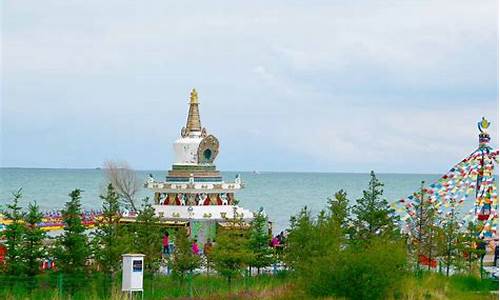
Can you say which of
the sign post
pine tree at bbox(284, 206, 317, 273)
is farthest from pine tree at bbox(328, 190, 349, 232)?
the sign post

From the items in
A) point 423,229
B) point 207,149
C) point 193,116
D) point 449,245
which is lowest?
point 449,245

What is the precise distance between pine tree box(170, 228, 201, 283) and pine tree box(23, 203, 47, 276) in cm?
381

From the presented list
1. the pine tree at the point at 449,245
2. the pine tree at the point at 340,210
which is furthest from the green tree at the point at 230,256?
the pine tree at the point at 449,245

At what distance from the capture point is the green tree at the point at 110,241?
23.4 metres

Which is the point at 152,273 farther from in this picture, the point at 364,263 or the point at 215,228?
the point at 215,228

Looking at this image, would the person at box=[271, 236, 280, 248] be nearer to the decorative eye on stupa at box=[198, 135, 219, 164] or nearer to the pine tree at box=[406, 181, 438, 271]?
the pine tree at box=[406, 181, 438, 271]

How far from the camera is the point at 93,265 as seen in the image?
2358 cm

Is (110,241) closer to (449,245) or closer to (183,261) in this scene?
(183,261)

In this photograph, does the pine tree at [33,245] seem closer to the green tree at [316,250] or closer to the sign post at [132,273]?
the sign post at [132,273]

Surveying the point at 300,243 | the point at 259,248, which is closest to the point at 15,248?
the point at 259,248

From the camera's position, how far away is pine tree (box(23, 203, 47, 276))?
22500mm

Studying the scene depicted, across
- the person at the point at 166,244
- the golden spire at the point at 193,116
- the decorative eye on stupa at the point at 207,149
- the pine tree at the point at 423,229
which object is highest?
the golden spire at the point at 193,116

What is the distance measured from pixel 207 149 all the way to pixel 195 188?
74.0 inches

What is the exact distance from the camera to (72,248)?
75.4 feet
